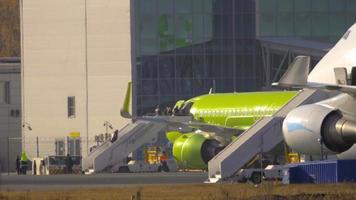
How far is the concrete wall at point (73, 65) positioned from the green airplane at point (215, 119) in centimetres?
1510

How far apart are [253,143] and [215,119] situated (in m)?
13.6

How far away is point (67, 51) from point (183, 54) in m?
7.59

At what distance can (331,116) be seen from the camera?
124 ft

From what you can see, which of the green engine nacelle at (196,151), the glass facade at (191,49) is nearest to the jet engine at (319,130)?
the green engine nacelle at (196,151)

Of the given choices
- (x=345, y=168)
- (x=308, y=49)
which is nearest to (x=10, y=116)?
(x=308, y=49)

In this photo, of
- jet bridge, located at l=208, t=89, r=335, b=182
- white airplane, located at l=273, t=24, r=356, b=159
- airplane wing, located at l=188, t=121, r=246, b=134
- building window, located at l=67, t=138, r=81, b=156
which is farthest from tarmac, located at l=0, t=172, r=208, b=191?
building window, located at l=67, t=138, r=81, b=156

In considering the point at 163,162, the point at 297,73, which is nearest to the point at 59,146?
the point at 163,162

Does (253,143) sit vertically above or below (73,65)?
below

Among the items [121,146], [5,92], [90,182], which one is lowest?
[90,182]

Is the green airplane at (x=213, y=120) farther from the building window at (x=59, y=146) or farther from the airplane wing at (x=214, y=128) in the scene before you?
the building window at (x=59, y=146)

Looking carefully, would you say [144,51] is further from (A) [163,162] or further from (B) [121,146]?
(B) [121,146]

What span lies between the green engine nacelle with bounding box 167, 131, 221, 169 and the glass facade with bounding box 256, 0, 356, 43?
84.2 ft

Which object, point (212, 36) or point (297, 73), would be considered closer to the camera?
point (297, 73)

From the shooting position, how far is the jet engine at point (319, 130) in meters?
36.9
